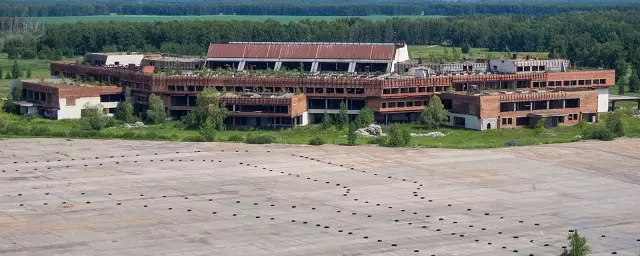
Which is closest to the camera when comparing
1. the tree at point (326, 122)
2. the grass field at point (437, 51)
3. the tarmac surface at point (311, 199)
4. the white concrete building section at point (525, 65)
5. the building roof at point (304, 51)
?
the tarmac surface at point (311, 199)

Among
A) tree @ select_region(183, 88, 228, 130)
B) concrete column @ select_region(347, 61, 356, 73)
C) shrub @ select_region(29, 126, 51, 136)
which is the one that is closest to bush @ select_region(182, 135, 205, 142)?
tree @ select_region(183, 88, 228, 130)

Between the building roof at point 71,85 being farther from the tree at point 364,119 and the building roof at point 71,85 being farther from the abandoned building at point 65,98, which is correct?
the tree at point 364,119

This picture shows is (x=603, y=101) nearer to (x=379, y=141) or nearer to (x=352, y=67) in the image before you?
(x=352, y=67)

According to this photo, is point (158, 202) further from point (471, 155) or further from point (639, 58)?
point (639, 58)

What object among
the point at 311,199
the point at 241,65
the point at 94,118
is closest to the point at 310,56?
the point at 241,65

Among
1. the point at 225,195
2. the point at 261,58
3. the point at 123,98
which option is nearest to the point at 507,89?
the point at 261,58

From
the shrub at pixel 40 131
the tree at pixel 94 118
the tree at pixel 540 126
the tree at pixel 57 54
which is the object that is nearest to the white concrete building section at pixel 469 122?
the tree at pixel 540 126
